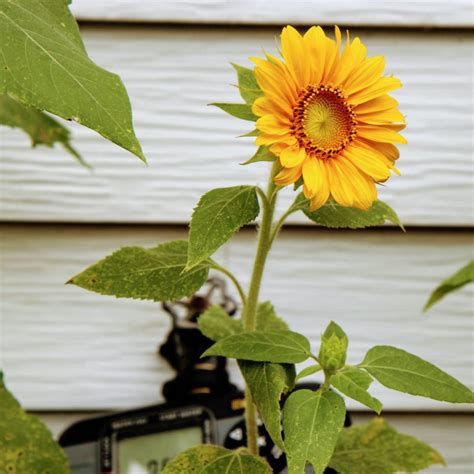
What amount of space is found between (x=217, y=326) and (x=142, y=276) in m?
0.09

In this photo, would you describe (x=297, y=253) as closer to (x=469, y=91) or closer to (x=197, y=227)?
(x=469, y=91)

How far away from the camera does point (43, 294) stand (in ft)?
2.69

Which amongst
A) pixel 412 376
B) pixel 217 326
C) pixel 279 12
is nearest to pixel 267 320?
pixel 217 326

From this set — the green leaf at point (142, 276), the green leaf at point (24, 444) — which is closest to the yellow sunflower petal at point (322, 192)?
the green leaf at point (142, 276)

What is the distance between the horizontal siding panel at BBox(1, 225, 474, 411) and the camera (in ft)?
2.67

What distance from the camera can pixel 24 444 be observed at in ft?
1.70

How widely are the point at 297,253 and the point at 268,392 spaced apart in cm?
42

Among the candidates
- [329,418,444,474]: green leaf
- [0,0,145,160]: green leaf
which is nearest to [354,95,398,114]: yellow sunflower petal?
[0,0,145,160]: green leaf

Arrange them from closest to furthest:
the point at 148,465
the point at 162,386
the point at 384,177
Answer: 1. the point at 384,177
2. the point at 148,465
3. the point at 162,386

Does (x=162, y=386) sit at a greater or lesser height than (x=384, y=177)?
lesser

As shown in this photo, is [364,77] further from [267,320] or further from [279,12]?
[279,12]

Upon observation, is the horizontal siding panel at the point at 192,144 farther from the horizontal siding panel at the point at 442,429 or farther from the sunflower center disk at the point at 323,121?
the sunflower center disk at the point at 323,121

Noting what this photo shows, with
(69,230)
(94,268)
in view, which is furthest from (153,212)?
(94,268)

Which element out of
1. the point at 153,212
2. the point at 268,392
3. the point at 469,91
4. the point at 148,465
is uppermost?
the point at 469,91
